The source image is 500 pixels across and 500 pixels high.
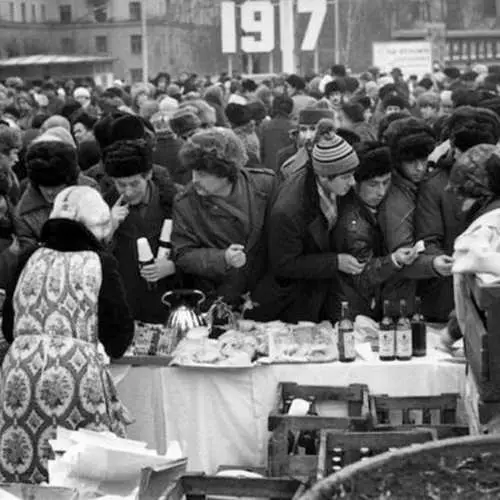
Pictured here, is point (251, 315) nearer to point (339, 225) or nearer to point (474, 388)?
point (339, 225)

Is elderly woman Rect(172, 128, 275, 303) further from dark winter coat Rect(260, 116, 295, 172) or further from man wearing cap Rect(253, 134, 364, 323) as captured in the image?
dark winter coat Rect(260, 116, 295, 172)

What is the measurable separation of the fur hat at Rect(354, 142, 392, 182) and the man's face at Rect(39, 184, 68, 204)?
1.35 meters

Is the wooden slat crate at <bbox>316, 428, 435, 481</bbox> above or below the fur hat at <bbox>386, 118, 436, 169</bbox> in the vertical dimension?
below

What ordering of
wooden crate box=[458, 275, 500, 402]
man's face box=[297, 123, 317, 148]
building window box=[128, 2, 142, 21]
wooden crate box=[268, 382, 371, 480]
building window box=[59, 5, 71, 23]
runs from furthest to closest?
building window box=[128, 2, 142, 21], building window box=[59, 5, 71, 23], man's face box=[297, 123, 317, 148], wooden crate box=[268, 382, 371, 480], wooden crate box=[458, 275, 500, 402]

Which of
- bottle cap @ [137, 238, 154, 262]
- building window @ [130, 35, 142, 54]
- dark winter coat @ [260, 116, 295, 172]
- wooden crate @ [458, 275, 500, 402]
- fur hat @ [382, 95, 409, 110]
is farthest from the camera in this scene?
building window @ [130, 35, 142, 54]

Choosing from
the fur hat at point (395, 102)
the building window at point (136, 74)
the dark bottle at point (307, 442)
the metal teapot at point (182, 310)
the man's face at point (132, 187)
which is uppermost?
the man's face at point (132, 187)

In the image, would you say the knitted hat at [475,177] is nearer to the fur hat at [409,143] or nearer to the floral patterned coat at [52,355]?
the fur hat at [409,143]

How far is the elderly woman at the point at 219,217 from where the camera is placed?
22.0 feet

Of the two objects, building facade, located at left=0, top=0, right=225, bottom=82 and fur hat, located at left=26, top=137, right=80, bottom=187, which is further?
building facade, located at left=0, top=0, right=225, bottom=82

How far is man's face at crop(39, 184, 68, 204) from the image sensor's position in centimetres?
671

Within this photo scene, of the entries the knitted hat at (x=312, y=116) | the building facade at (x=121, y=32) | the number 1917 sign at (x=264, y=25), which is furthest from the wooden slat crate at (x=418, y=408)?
the building facade at (x=121, y=32)

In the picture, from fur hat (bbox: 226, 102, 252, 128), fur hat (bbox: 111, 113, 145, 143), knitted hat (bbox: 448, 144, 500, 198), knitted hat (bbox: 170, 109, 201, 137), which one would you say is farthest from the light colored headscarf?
fur hat (bbox: 226, 102, 252, 128)

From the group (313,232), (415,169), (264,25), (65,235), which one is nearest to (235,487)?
(65,235)

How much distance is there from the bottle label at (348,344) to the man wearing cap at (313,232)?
1.74 feet
